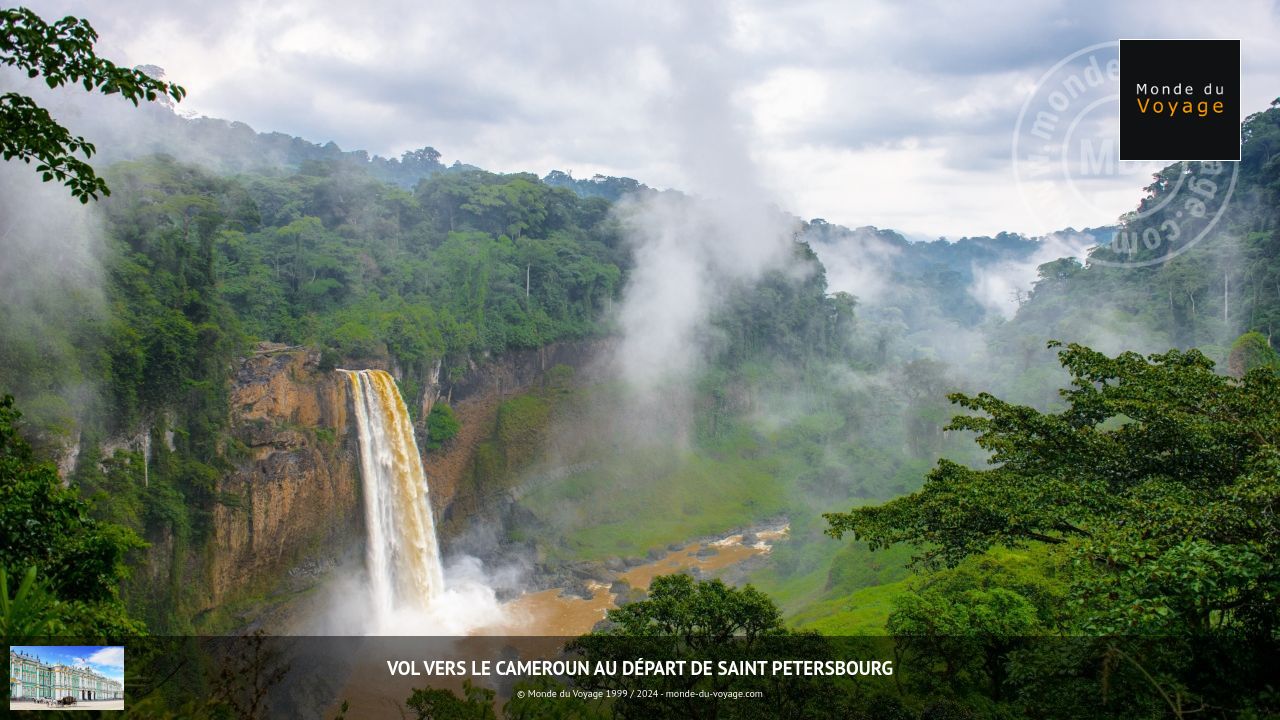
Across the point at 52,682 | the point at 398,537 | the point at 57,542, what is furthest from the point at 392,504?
the point at 52,682

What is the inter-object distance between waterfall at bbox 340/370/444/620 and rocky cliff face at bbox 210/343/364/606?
0.61 m

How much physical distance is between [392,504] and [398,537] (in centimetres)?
149

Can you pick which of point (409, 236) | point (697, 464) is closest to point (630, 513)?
point (697, 464)

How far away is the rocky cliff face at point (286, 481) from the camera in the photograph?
27.7 metres

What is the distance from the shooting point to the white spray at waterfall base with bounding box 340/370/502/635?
32.6 metres

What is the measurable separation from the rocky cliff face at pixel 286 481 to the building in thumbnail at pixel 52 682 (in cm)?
2239

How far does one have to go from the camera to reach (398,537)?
34.0 m

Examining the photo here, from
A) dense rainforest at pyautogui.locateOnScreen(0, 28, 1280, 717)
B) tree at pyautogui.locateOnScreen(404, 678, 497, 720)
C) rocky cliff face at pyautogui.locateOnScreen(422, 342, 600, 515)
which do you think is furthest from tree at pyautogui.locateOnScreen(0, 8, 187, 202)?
rocky cliff face at pyautogui.locateOnScreen(422, 342, 600, 515)

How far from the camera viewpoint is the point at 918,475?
52062mm

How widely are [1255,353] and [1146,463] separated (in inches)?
1369

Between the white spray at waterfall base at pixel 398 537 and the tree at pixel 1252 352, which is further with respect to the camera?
the tree at pixel 1252 352

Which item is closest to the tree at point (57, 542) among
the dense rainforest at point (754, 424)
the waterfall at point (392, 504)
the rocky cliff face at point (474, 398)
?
the dense rainforest at point (754, 424)

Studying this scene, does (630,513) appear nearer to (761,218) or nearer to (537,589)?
(537,589)

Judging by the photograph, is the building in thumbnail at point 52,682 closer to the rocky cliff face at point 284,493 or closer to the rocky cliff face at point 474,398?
the rocky cliff face at point 284,493
